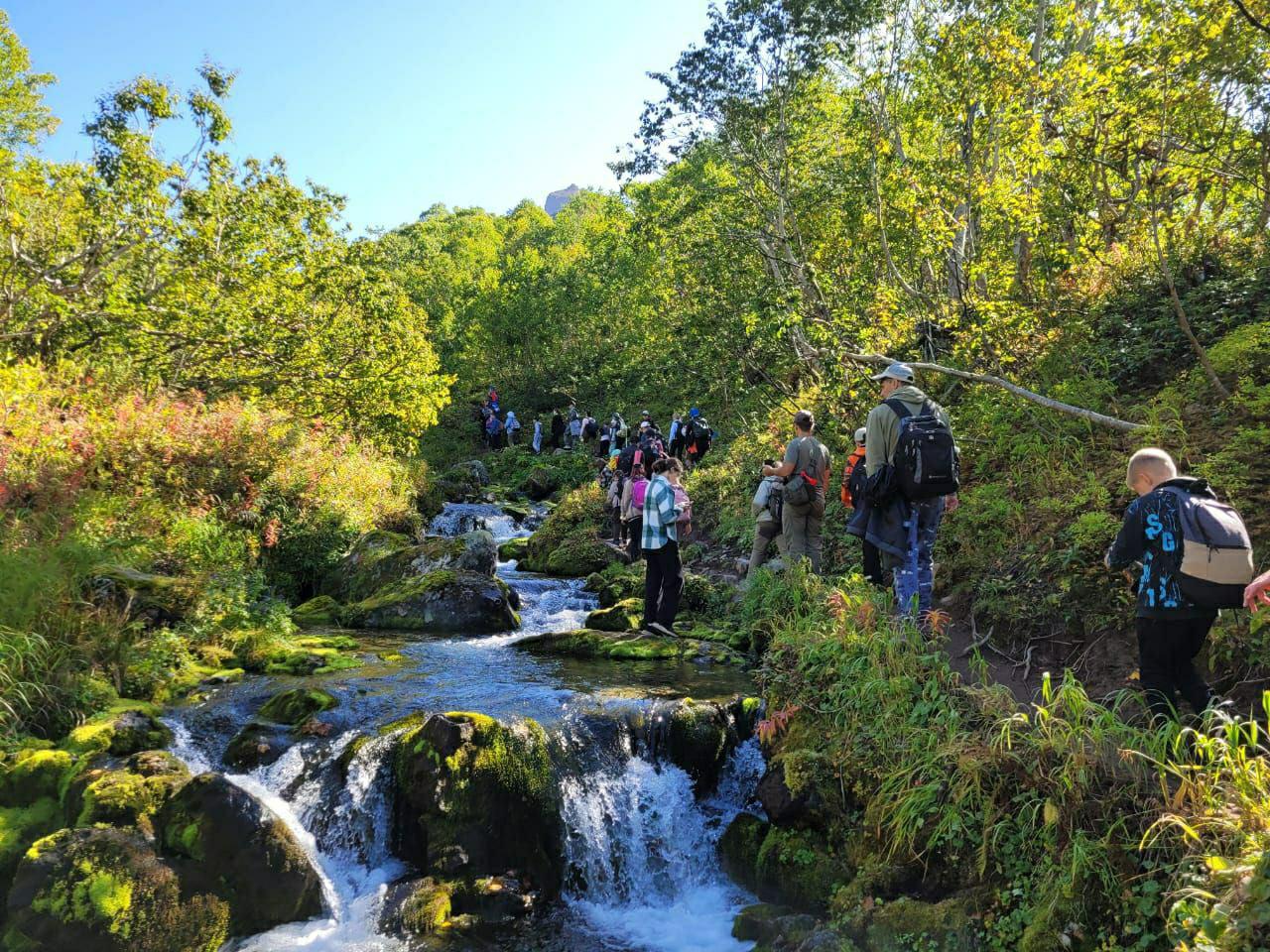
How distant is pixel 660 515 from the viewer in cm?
870

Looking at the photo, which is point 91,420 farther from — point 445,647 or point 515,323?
point 515,323

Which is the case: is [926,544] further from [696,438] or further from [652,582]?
[696,438]

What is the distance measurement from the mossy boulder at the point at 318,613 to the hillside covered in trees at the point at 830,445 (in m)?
0.11

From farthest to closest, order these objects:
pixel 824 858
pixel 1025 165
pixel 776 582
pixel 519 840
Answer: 1. pixel 776 582
2. pixel 1025 165
3. pixel 519 840
4. pixel 824 858

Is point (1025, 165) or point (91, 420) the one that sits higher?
point (1025, 165)

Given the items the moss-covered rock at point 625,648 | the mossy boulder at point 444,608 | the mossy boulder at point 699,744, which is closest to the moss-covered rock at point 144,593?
the mossy boulder at point 444,608

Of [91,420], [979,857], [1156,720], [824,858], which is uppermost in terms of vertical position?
[91,420]

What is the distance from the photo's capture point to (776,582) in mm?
9516

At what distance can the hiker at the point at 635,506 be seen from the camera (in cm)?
1204

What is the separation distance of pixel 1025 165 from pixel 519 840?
8395mm

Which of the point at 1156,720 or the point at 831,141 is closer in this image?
the point at 1156,720

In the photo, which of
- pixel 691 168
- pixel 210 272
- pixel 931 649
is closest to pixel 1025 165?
pixel 931 649

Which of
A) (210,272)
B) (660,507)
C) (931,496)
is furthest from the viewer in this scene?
(210,272)

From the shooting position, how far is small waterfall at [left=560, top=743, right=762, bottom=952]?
213 inches
